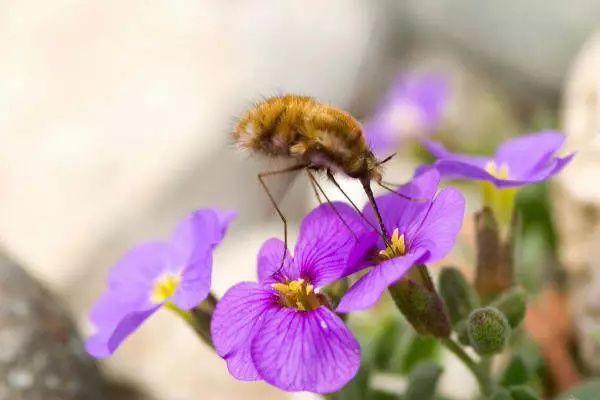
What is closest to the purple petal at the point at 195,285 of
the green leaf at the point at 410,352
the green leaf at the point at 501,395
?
the green leaf at the point at 501,395

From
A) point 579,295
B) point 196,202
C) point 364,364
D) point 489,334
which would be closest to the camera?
point 489,334

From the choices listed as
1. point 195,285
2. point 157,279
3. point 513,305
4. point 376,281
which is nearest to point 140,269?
point 157,279

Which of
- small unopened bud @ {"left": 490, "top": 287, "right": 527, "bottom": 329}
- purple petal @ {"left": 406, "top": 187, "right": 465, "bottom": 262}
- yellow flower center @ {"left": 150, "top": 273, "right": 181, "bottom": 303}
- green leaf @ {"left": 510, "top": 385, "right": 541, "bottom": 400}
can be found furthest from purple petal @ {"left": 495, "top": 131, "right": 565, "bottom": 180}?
yellow flower center @ {"left": 150, "top": 273, "right": 181, "bottom": 303}

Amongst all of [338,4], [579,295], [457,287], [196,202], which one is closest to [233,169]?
[196,202]

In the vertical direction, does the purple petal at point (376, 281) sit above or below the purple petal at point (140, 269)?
above

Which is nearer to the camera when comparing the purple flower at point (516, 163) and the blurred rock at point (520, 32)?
the purple flower at point (516, 163)

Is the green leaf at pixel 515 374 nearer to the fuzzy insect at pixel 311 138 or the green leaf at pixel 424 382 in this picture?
the green leaf at pixel 424 382

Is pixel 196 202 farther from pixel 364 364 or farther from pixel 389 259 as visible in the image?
pixel 389 259
